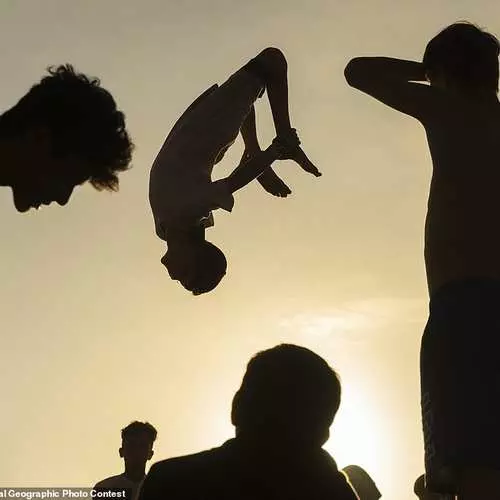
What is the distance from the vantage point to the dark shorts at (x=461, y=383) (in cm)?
265

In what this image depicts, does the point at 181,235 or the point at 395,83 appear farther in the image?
the point at 181,235

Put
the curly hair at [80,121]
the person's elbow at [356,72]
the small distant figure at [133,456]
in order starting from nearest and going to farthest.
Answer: the curly hair at [80,121], the person's elbow at [356,72], the small distant figure at [133,456]

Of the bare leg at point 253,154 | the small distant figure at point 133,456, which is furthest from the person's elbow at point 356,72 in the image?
the small distant figure at point 133,456

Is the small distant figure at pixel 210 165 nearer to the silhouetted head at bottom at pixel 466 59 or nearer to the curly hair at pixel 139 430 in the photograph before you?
the silhouetted head at bottom at pixel 466 59

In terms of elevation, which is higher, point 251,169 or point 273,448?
point 251,169

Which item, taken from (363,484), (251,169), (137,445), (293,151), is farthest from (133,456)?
Answer: (293,151)

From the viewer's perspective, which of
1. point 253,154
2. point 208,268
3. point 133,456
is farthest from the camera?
point 133,456

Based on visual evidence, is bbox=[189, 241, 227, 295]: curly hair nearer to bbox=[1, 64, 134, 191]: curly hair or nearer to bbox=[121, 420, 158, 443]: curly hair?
bbox=[1, 64, 134, 191]: curly hair

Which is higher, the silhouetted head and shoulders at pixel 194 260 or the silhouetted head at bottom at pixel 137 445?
the silhouetted head at bottom at pixel 137 445

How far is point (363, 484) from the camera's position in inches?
244

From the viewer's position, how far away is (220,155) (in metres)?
4.91

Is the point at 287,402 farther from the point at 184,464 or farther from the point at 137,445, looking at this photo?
the point at 137,445

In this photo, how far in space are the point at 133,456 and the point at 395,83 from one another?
203 inches

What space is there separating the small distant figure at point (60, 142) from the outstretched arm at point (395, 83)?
3.19ft
